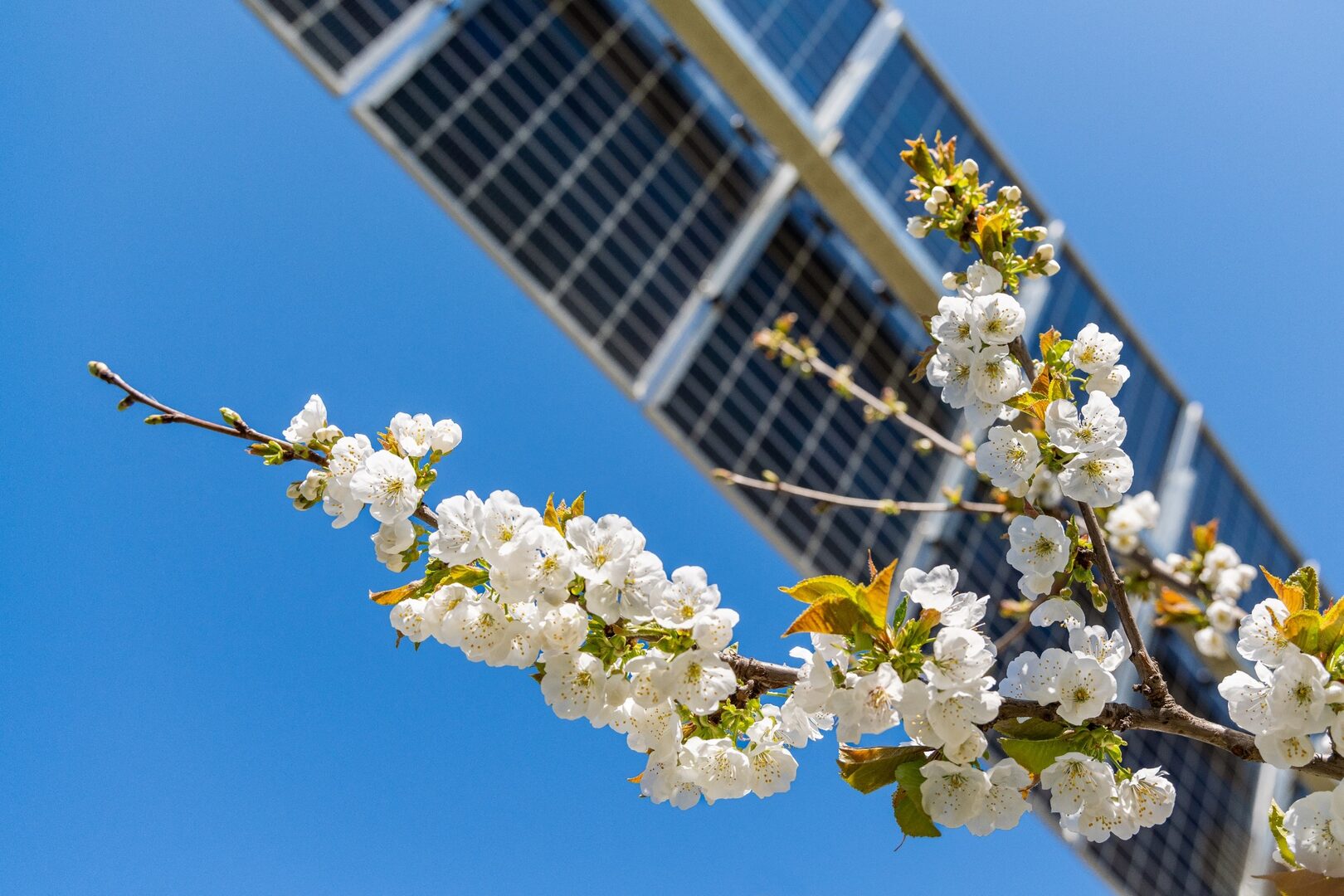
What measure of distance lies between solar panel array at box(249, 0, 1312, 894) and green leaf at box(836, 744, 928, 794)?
18.7ft

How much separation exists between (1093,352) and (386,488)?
1.25 m

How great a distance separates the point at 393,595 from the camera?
4.83ft

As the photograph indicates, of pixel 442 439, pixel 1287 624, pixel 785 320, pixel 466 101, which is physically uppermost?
pixel 466 101

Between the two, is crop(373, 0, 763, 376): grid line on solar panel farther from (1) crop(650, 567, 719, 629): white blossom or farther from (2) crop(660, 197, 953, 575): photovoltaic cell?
(1) crop(650, 567, 719, 629): white blossom

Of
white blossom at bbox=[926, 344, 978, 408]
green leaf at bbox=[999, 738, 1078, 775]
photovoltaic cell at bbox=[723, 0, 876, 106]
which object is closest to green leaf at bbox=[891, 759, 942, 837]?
green leaf at bbox=[999, 738, 1078, 775]

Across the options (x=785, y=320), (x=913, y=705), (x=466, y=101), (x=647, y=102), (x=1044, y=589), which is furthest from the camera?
(x=647, y=102)

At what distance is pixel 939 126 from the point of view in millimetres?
10117

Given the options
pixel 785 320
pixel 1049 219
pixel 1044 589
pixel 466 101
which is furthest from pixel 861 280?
pixel 1044 589

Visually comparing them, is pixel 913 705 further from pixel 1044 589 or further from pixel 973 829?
pixel 1044 589

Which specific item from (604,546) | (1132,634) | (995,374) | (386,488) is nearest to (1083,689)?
(1132,634)

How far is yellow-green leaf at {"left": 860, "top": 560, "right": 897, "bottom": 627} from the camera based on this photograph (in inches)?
46.9

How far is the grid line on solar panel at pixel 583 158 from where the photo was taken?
22.5ft

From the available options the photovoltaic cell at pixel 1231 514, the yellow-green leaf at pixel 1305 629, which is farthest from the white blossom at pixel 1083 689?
the photovoltaic cell at pixel 1231 514

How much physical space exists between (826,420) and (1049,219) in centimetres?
461
